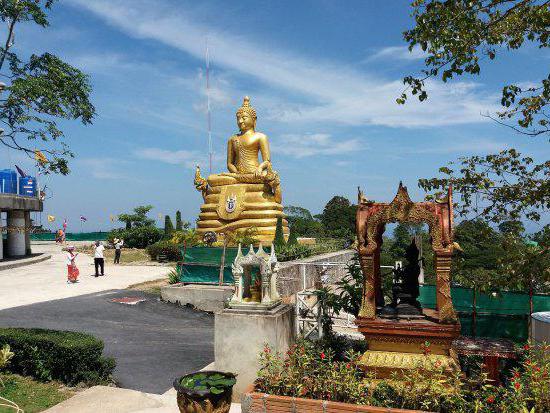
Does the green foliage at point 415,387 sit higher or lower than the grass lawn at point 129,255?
higher

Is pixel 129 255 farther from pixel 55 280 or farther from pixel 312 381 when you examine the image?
pixel 312 381

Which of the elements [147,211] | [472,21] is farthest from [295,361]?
[147,211]

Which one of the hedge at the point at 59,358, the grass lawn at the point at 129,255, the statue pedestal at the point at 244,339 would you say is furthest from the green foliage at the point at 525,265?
the grass lawn at the point at 129,255

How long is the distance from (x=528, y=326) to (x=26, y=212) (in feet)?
98.0

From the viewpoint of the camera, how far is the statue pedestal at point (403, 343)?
20.7 ft

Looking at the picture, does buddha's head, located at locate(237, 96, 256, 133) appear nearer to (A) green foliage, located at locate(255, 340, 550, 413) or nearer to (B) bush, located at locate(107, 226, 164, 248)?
(B) bush, located at locate(107, 226, 164, 248)

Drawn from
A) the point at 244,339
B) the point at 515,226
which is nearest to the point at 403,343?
the point at 244,339

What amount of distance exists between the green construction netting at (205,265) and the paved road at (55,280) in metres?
3.75

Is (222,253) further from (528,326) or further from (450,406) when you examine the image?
(450,406)

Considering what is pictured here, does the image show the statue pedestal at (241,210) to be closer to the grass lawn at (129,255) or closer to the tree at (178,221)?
the grass lawn at (129,255)

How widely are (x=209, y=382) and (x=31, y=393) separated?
3.66m

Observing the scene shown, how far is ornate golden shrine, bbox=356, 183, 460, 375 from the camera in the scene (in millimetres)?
6359

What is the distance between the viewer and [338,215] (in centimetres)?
5612

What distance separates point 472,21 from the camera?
7.12 m
